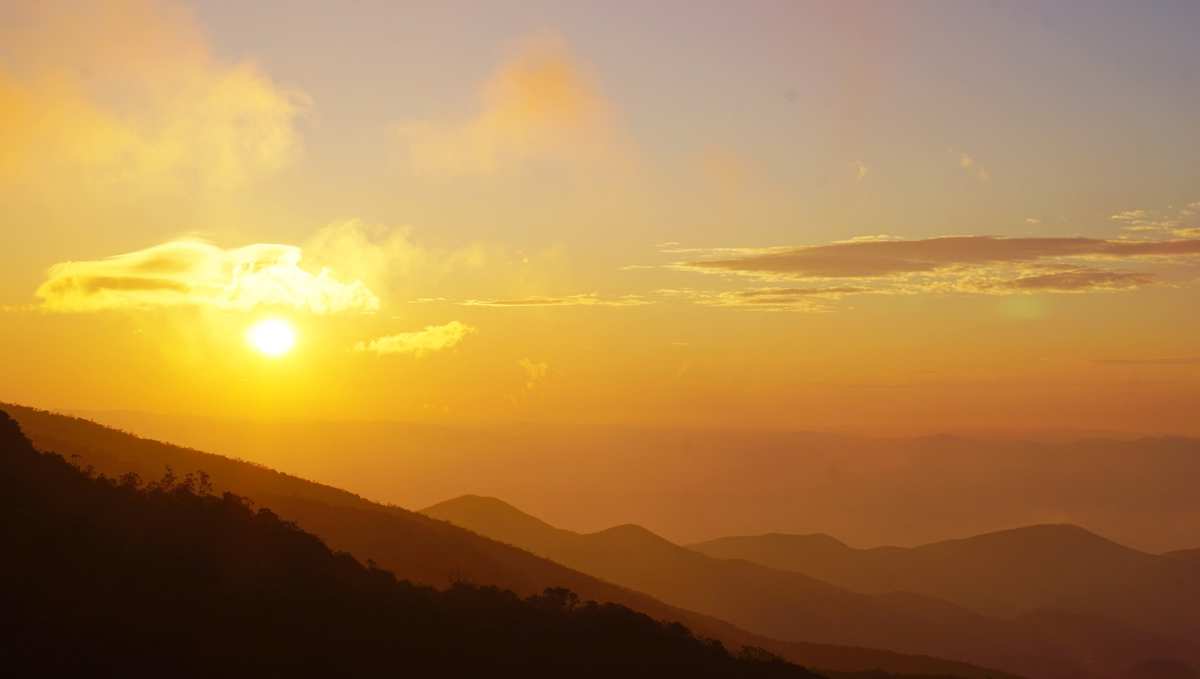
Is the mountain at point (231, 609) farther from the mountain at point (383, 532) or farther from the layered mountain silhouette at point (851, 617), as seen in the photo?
Answer: the layered mountain silhouette at point (851, 617)

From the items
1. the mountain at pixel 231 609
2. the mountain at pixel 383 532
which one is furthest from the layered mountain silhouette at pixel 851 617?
the mountain at pixel 231 609

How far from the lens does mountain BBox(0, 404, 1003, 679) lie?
72875 millimetres

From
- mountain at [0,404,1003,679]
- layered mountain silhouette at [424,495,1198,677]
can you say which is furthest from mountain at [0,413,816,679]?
layered mountain silhouette at [424,495,1198,677]

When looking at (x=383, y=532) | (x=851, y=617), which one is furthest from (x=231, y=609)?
(x=851, y=617)

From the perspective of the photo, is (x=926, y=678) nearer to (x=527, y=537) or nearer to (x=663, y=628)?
(x=663, y=628)

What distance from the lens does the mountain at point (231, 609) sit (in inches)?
1108

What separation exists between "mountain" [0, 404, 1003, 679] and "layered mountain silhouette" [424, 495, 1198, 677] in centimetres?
6265

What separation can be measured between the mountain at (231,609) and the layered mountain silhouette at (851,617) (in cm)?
12357

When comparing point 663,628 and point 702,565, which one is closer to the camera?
point 663,628

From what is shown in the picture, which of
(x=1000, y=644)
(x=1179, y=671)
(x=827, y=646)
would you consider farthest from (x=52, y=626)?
(x=1179, y=671)

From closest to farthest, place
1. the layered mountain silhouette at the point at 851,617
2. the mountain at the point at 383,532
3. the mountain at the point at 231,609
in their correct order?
→ the mountain at the point at 231,609
the mountain at the point at 383,532
the layered mountain silhouette at the point at 851,617

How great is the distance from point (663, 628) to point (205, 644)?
20141 millimetres

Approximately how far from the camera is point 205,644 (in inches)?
1160

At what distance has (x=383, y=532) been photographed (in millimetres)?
77625
